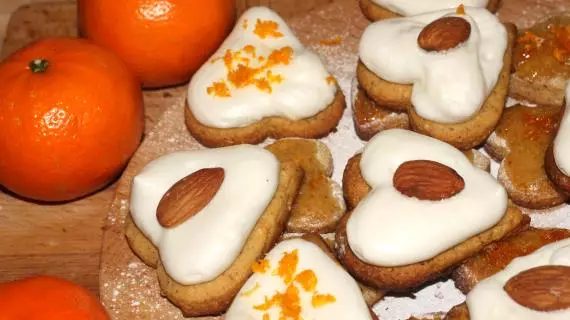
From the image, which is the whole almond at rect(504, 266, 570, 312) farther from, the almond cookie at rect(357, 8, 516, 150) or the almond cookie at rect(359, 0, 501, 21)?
the almond cookie at rect(359, 0, 501, 21)

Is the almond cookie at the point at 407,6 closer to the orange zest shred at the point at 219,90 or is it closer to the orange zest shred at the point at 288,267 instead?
the orange zest shred at the point at 219,90

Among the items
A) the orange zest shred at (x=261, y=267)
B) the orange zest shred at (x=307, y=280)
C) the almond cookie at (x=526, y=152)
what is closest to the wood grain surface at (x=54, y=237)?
the orange zest shred at (x=261, y=267)

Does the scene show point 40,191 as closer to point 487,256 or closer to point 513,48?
point 487,256

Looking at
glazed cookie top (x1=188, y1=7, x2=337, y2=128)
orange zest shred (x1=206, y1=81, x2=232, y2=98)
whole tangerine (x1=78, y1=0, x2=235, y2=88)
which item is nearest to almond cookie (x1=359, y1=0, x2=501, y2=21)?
glazed cookie top (x1=188, y1=7, x2=337, y2=128)

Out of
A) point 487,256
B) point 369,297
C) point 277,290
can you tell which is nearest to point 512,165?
point 487,256

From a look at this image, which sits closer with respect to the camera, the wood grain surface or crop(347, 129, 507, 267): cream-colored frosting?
crop(347, 129, 507, 267): cream-colored frosting

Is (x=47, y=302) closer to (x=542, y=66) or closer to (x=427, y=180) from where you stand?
(x=427, y=180)
